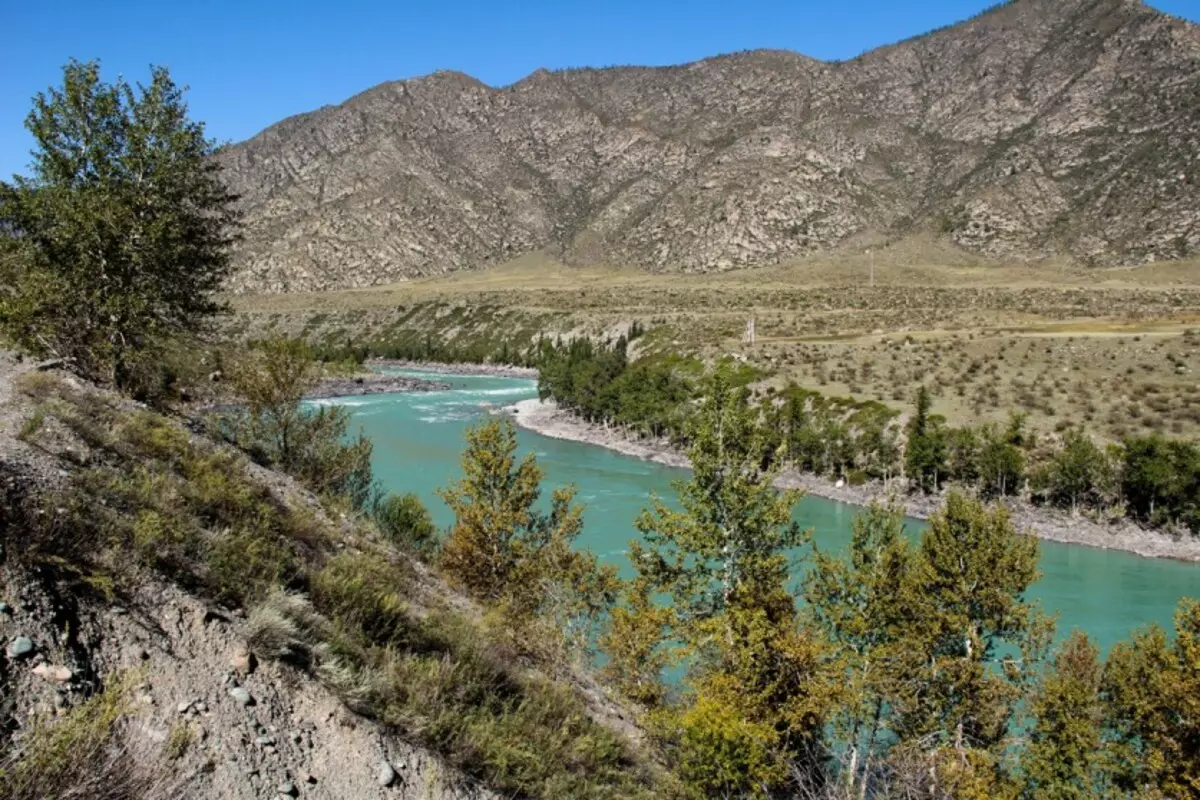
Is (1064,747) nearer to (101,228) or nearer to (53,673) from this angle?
(53,673)

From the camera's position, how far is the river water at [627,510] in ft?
109

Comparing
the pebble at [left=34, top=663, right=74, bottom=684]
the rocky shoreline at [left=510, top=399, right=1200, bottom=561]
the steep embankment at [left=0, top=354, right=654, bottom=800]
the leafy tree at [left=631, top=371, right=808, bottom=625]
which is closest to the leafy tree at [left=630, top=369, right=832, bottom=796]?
the leafy tree at [left=631, top=371, right=808, bottom=625]

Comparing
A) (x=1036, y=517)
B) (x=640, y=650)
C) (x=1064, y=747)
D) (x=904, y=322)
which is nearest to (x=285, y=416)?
(x=640, y=650)

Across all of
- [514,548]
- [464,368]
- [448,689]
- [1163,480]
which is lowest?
[464,368]

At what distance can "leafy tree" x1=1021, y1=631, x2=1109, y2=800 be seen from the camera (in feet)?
54.0

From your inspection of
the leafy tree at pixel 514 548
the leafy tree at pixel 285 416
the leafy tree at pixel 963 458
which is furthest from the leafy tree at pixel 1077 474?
the leafy tree at pixel 285 416

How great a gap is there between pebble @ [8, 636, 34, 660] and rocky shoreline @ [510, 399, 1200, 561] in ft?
88.2

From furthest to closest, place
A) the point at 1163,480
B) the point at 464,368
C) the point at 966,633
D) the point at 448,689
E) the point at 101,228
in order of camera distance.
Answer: the point at 464,368
the point at 1163,480
the point at 966,633
the point at 101,228
the point at 448,689

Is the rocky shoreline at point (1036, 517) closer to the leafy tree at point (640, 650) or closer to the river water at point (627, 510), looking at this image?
the river water at point (627, 510)

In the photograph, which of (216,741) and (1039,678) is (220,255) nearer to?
(216,741)

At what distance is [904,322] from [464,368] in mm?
79540

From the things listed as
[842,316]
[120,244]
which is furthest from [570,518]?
[842,316]

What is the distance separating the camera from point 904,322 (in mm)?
97875

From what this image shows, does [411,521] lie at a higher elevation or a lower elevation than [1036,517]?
higher
